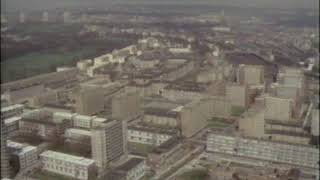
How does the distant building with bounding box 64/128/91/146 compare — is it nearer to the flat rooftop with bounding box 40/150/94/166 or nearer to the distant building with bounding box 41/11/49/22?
the flat rooftop with bounding box 40/150/94/166

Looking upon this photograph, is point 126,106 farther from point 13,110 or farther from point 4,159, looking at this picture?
point 4,159

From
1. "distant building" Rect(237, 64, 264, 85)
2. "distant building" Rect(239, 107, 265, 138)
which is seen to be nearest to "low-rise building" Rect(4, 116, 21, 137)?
"distant building" Rect(239, 107, 265, 138)

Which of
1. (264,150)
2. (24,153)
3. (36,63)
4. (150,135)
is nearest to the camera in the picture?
(24,153)

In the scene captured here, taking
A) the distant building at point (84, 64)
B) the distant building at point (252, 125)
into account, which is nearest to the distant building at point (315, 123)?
the distant building at point (252, 125)

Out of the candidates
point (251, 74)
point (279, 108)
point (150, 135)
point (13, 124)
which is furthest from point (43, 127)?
point (251, 74)

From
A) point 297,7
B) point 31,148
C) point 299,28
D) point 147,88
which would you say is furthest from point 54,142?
point 299,28

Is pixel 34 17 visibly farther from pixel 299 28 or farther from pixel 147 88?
pixel 299 28

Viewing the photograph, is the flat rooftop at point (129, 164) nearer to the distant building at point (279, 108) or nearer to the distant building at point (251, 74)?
the distant building at point (279, 108)
